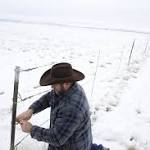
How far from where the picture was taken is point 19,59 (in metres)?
11.3

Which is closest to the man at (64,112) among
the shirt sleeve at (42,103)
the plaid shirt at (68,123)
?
the plaid shirt at (68,123)

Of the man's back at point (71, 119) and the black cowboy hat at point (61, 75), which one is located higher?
the black cowboy hat at point (61, 75)

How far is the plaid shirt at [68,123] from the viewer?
2609 millimetres

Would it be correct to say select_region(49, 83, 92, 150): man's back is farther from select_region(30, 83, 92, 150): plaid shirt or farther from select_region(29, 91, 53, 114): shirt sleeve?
select_region(29, 91, 53, 114): shirt sleeve

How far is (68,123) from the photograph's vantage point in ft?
8.54

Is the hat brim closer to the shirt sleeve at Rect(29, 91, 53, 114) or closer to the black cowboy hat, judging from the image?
the black cowboy hat

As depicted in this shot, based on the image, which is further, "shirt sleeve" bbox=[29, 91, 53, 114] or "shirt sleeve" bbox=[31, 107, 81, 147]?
"shirt sleeve" bbox=[29, 91, 53, 114]

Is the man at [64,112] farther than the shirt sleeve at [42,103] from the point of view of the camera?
No

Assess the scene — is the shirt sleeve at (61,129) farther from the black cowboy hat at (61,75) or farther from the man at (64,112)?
the black cowboy hat at (61,75)

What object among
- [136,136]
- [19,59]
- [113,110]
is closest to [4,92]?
[113,110]

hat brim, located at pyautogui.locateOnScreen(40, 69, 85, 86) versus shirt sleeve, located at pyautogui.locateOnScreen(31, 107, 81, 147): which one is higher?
hat brim, located at pyautogui.locateOnScreen(40, 69, 85, 86)

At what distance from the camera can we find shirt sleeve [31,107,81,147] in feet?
8.54

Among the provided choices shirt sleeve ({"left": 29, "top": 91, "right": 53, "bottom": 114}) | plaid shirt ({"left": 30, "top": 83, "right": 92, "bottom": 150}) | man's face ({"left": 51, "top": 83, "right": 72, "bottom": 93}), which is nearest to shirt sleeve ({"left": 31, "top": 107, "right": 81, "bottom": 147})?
plaid shirt ({"left": 30, "top": 83, "right": 92, "bottom": 150})

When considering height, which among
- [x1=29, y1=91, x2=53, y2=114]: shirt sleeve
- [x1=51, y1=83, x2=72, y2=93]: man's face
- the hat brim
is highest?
the hat brim
